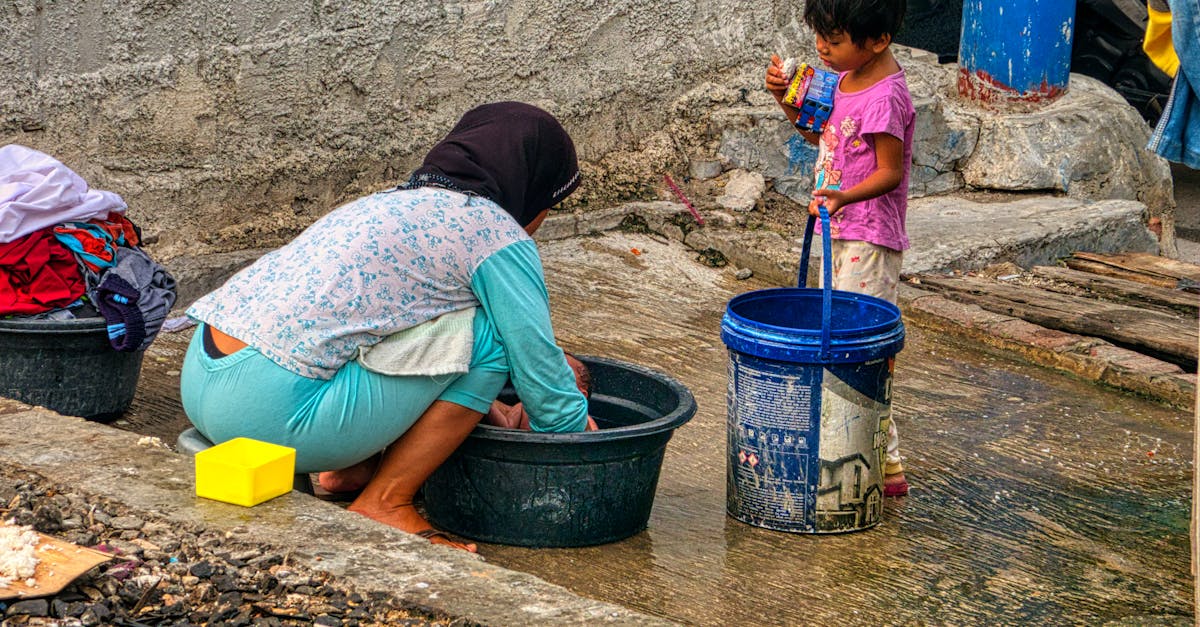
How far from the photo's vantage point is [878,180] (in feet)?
11.7

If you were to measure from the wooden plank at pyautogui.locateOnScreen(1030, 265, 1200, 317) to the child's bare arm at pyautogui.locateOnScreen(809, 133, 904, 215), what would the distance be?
237cm

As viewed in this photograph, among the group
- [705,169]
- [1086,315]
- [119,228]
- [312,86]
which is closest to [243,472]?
[119,228]

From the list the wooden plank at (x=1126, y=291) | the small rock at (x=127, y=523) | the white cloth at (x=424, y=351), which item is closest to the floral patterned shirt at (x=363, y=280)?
the white cloth at (x=424, y=351)

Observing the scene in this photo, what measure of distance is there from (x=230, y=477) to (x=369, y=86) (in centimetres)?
322

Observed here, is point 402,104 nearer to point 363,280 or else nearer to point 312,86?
point 312,86

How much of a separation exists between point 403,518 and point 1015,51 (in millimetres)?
4972

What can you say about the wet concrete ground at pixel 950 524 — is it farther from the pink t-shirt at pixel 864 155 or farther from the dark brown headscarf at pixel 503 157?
the dark brown headscarf at pixel 503 157

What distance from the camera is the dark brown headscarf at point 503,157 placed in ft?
10.5

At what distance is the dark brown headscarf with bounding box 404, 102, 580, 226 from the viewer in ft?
10.5

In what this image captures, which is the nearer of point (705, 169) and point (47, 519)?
point (47, 519)

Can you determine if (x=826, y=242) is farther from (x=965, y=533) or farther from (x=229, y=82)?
(x=229, y=82)

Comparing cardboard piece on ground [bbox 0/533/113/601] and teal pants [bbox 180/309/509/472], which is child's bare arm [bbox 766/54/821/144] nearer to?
teal pants [bbox 180/309/509/472]

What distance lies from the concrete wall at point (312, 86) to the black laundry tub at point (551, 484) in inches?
94.0

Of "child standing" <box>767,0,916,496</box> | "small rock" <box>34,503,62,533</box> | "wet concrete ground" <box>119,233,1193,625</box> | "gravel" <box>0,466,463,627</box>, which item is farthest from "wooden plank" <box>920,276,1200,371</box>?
"small rock" <box>34,503,62,533</box>
